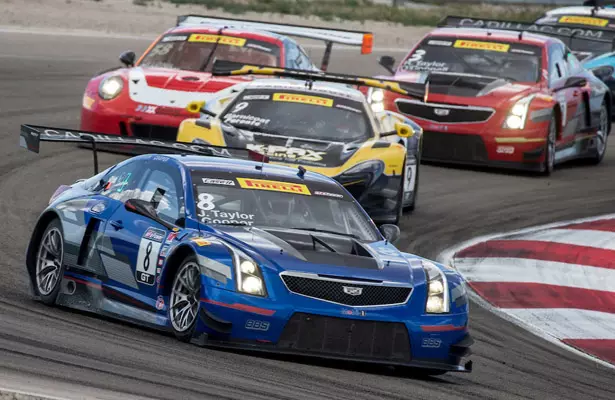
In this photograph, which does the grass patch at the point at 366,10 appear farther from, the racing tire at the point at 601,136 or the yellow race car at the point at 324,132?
the yellow race car at the point at 324,132

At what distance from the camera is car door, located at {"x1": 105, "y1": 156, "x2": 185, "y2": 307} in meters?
8.67

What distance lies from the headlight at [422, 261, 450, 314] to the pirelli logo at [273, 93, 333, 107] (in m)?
5.60

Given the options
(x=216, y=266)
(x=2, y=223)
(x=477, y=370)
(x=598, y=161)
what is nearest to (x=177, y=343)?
(x=216, y=266)

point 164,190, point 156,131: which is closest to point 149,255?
point 164,190

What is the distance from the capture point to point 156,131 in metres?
15.9

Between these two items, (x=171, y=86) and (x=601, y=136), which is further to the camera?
(x=601, y=136)

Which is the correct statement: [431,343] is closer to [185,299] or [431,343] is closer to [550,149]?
[185,299]

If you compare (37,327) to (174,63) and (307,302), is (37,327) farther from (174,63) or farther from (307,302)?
(174,63)

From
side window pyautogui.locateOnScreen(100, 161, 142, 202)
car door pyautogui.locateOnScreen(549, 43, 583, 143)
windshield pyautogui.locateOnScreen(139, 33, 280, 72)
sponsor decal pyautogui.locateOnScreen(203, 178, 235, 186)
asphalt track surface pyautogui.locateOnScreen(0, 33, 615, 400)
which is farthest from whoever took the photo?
car door pyautogui.locateOnScreen(549, 43, 583, 143)

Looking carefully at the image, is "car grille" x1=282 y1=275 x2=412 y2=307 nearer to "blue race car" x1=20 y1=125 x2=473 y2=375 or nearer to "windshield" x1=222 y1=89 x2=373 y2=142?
"blue race car" x1=20 y1=125 x2=473 y2=375

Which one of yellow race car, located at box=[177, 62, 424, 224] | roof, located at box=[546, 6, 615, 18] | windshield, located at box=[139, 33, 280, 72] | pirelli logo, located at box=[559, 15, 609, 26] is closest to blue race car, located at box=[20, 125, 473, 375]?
yellow race car, located at box=[177, 62, 424, 224]

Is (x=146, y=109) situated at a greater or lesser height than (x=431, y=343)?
lesser

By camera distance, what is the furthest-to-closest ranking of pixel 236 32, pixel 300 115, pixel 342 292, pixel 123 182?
pixel 236 32 < pixel 300 115 < pixel 123 182 < pixel 342 292

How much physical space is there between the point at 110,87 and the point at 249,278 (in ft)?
27.8
